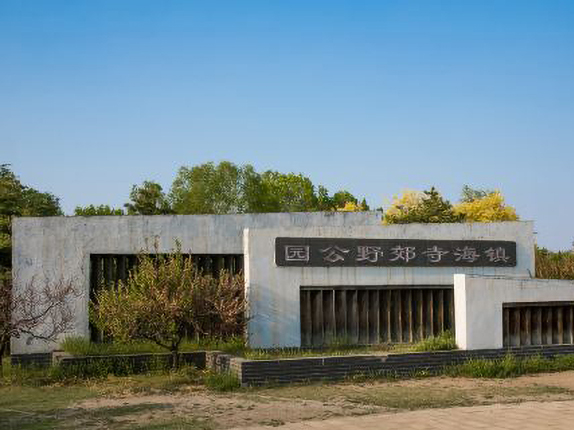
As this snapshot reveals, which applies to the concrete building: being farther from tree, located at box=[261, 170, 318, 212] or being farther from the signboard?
tree, located at box=[261, 170, 318, 212]

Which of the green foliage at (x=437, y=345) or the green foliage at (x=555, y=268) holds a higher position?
the green foliage at (x=555, y=268)

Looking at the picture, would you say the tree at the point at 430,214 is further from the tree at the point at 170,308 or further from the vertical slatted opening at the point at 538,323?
the tree at the point at 170,308

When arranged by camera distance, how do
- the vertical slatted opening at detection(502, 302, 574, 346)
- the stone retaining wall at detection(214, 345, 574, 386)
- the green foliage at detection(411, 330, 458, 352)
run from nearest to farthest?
the stone retaining wall at detection(214, 345, 574, 386), the green foliage at detection(411, 330, 458, 352), the vertical slatted opening at detection(502, 302, 574, 346)

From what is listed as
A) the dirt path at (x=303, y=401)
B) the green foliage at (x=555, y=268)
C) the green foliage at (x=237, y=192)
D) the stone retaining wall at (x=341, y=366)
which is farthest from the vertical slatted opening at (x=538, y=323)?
the green foliage at (x=237, y=192)

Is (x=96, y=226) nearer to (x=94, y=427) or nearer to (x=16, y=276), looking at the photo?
(x=16, y=276)

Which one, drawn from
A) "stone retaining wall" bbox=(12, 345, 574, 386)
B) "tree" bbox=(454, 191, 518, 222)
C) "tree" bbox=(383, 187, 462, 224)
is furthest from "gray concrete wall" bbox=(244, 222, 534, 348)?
"tree" bbox=(454, 191, 518, 222)

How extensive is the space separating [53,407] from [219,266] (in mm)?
9063

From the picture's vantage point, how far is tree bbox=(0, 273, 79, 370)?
1538 cm

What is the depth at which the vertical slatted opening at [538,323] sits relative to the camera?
17.2 meters

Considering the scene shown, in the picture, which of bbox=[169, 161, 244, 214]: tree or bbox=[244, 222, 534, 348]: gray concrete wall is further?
bbox=[169, 161, 244, 214]: tree

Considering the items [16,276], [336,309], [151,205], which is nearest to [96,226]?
[16,276]

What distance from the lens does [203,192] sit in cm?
5950

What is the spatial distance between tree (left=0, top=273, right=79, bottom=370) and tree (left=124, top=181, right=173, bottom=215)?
2961 centimetres

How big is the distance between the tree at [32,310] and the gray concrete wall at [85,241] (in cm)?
32
